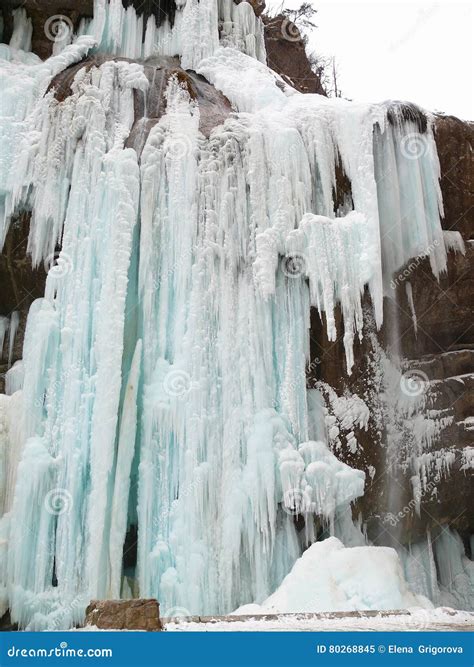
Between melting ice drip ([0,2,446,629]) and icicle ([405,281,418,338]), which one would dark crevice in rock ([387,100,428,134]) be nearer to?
melting ice drip ([0,2,446,629])

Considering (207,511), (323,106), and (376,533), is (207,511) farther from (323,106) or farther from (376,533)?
(323,106)

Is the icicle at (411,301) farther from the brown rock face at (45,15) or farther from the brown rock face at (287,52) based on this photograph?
the brown rock face at (287,52)

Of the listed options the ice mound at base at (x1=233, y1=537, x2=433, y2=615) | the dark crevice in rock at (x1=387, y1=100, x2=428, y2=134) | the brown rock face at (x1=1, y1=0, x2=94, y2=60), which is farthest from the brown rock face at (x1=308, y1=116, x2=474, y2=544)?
the brown rock face at (x1=1, y1=0, x2=94, y2=60)

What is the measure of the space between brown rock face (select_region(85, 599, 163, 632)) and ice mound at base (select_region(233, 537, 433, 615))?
1.70 m

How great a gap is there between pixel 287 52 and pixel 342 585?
496 inches

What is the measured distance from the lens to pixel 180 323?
936 centimetres

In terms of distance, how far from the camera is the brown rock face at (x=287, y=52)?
1686 centimetres

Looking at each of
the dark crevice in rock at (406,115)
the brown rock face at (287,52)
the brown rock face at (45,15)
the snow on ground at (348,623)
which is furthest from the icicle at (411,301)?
the brown rock face at (287,52)

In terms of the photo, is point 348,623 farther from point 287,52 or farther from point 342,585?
point 287,52

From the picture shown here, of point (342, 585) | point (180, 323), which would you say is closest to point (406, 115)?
point (180, 323)

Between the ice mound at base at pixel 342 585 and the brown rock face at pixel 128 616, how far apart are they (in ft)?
5.57

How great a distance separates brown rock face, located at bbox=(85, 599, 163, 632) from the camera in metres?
5.84

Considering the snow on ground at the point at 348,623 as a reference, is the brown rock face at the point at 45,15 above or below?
above

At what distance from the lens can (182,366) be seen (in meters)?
9.15
